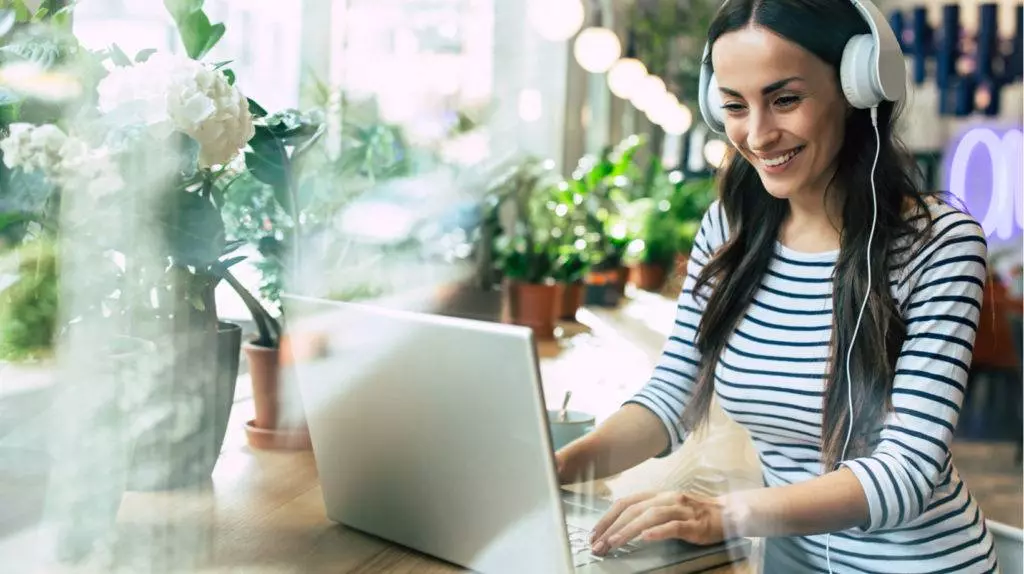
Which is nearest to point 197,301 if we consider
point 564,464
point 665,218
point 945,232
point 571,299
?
point 564,464

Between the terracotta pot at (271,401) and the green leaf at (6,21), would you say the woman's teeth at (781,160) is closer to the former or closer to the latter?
the terracotta pot at (271,401)

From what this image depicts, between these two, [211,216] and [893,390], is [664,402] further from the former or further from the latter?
[211,216]

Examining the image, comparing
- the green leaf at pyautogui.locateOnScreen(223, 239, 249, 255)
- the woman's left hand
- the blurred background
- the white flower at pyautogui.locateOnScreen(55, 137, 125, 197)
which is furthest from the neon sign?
the white flower at pyautogui.locateOnScreen(55, 137, 125, 197)

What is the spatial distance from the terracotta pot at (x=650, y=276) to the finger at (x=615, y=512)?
140cm

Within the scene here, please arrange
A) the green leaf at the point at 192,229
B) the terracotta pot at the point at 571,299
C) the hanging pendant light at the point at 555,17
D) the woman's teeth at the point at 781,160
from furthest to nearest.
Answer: the hanging pendant light at the point at 555,17
the terracotta pot at the point at 571,299
the woman's teeth at the point at 781,160
the green leaf at the point at 192,229

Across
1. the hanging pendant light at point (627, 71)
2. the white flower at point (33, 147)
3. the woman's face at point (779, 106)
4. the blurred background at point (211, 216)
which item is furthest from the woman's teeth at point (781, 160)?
the hanging pendant light at point (627, 71)

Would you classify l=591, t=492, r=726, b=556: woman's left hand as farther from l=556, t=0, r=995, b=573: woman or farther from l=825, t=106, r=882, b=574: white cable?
l=825, t=106, r=882, b=574: white cable

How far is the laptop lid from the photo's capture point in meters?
0.56

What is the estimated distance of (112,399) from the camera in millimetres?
628

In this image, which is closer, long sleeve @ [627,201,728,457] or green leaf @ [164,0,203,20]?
green leaf @ [164,0,203,20]

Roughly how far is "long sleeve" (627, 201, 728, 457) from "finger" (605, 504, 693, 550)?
0.70ft

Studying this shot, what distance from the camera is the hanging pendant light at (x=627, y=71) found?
2.79 metres

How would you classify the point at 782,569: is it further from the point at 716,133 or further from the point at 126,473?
the point at 126,473

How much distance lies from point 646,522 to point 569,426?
0.63 feet
